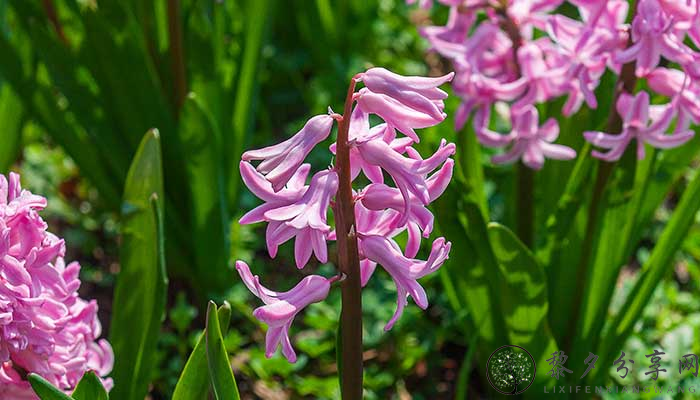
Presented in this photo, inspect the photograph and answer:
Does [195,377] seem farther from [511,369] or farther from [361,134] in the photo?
[511,369]

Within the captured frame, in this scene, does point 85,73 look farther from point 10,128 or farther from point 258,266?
point 258,266

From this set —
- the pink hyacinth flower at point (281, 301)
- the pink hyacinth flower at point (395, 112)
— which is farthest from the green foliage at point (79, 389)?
the pink hyacinth flower at point (395, 112)

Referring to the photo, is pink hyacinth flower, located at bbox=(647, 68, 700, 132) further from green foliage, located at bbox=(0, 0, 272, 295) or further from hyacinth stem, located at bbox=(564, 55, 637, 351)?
green foliage, located at bbox=(0, 0, 272, 295)

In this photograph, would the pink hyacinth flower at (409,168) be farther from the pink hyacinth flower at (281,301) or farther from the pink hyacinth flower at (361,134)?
the pink hyacinth flower at (281,301)

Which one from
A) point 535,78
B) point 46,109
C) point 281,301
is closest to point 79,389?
point 281,301

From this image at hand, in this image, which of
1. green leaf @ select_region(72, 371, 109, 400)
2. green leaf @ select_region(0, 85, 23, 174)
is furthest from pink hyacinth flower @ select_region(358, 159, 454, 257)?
green leaf @ select_region(0, 85, 23, 174)

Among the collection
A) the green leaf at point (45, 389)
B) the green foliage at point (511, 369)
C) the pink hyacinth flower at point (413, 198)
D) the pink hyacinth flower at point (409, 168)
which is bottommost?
the green foliage at point (511, 369)
